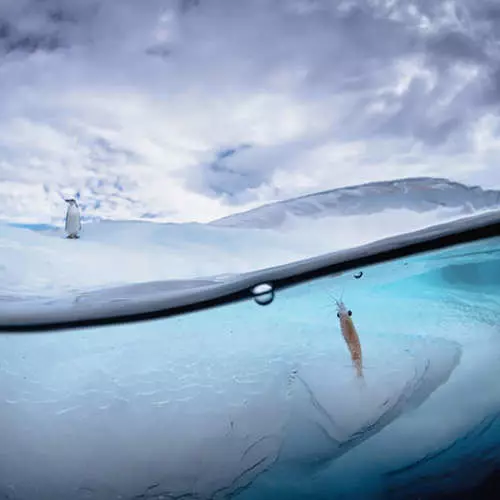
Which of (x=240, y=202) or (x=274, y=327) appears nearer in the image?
(x=240, y=202)

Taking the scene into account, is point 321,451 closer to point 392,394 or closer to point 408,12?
point 392,394

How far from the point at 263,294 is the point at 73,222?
268 centimetres

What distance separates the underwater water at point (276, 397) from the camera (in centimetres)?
398

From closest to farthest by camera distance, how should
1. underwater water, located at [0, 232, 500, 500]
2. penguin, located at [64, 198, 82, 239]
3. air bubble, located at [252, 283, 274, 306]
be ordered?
underwater water, located at [0, 232, 500, 500] → penguin, located at [64, 198, 82, 239] → air bubble, located at [252, 283, 274, 306]

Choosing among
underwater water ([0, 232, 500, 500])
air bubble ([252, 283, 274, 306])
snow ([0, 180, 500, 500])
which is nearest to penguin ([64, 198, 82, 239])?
snow ([0, 180, 500, 500])

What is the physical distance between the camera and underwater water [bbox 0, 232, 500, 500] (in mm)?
3977

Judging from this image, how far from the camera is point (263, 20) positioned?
377cm

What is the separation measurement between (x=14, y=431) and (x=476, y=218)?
6.39 meters

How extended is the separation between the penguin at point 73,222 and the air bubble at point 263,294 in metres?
2.42

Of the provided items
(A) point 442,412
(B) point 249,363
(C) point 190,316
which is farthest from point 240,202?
(A) point 442,412

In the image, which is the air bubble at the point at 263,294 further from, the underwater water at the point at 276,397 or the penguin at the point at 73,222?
the penguin at the point at 73,222

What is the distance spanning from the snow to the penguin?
0.11 meters

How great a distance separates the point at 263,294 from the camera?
5.25 m

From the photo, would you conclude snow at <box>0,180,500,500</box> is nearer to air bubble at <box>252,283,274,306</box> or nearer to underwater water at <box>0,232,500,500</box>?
underwater water at <box>0,232,500,500</box>
